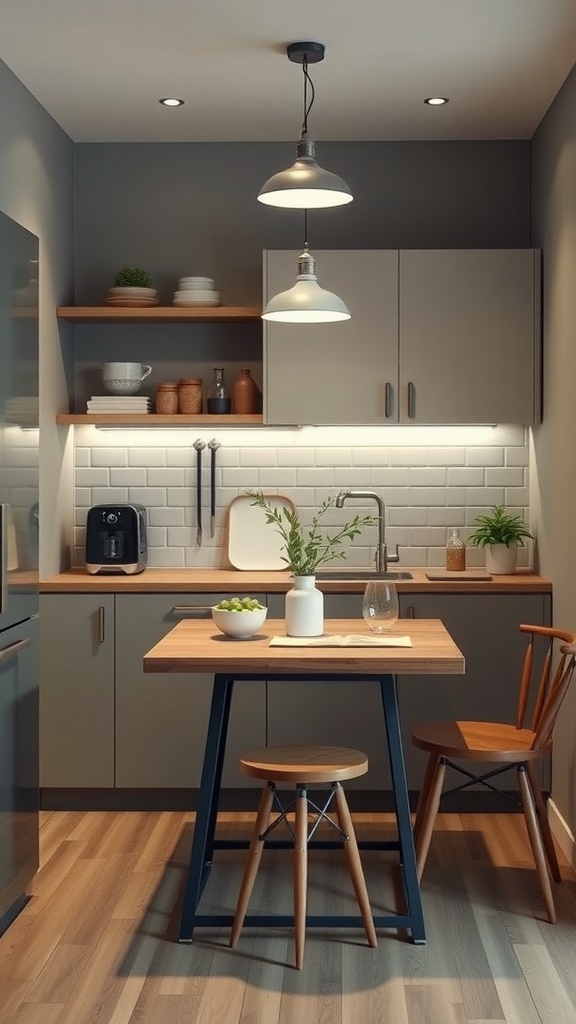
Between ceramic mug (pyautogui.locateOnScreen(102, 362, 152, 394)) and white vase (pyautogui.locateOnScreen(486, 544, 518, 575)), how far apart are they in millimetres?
1664

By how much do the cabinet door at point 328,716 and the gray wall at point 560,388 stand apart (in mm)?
708

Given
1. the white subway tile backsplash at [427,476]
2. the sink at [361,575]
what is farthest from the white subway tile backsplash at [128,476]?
the white subway tile backsplash at [427,476]

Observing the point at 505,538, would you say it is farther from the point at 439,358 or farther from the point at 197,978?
the point at 197,978

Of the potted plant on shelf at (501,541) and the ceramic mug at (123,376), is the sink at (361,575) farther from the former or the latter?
the ceramic mug at (123,376)

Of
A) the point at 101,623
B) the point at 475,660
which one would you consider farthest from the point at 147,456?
the point at 475,660

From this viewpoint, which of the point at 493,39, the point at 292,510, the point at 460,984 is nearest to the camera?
the point at 460,984

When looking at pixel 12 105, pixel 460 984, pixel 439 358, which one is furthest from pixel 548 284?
pixel 460 984

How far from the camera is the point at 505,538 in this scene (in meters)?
5.00

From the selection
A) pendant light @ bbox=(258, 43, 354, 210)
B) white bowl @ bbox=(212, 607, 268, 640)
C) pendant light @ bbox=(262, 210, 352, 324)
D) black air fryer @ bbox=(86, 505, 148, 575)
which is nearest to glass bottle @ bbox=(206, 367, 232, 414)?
black air fryer @ bbox=(86, 505, 148, 575)

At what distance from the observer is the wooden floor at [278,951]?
10.0 ft

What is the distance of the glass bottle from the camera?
5148 millimetres

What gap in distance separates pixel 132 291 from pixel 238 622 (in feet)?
6.61

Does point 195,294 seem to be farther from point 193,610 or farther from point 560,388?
point 560,388

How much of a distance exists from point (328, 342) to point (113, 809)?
2105mm
